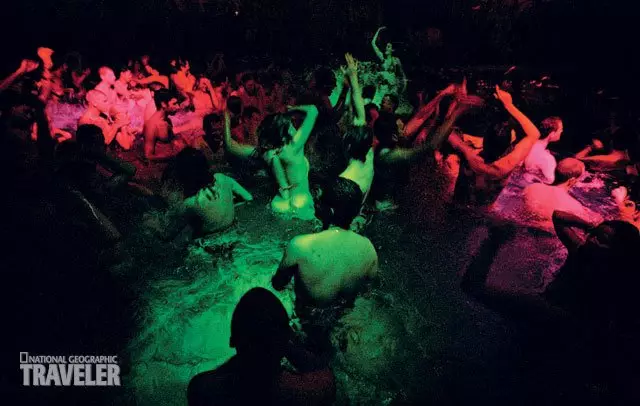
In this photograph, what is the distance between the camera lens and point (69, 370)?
115 inches

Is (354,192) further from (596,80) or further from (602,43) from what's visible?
(602,43)

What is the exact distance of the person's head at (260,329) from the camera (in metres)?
1.44

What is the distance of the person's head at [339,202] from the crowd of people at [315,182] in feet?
0.04

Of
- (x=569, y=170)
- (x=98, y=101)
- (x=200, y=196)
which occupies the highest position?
(x=98, y=101)

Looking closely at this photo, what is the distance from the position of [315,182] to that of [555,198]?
12.4 feet

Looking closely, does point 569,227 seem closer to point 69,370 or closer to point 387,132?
point 387,132

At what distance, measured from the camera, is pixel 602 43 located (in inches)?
370

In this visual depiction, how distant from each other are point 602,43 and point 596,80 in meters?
1.72

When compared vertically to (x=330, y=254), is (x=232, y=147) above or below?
above

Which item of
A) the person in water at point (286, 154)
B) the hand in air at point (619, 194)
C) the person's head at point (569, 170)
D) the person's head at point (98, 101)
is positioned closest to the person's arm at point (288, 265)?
the person in water at point (286, 154)

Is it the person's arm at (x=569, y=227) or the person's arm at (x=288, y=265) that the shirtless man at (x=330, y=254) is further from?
the person's arm at (x=569, y=227)

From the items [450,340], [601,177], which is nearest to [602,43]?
[601,177]

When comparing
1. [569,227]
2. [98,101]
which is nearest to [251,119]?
[98,101]

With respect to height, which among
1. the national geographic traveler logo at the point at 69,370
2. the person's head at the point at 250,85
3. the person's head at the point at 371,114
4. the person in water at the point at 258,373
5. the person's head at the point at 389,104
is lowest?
the national geographic traveler logo at the point at 69,370
